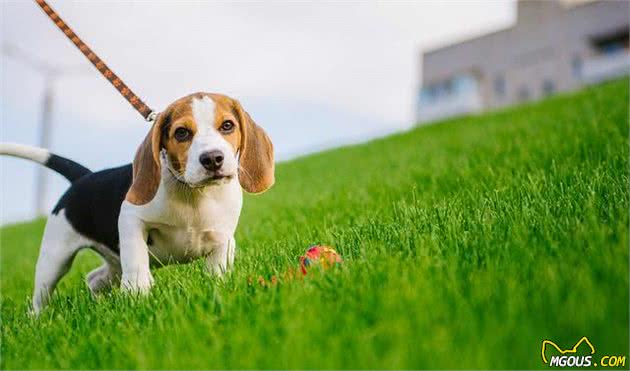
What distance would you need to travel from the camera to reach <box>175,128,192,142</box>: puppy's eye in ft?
11.3

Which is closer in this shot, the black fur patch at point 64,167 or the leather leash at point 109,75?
the leather leash at point 109,75

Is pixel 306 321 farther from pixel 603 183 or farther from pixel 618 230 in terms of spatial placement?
pixel 603 183

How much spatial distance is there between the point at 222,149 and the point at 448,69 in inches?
2493

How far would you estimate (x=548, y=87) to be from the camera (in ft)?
178

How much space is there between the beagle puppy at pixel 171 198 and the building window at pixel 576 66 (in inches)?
2106

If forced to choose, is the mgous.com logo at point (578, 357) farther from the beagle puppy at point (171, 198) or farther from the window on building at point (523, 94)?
the window on building at point (523, 94)

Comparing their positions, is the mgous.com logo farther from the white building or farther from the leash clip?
the white building

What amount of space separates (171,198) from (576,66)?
181ft

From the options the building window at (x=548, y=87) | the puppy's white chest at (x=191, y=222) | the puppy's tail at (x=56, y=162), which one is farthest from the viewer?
the building window at (x=548, y=87)

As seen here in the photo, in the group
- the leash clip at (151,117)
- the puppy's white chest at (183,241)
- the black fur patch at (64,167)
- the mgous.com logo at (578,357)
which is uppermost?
the leash clip at (151,117)

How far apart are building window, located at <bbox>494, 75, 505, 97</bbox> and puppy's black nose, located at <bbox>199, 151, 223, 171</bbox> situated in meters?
58.7

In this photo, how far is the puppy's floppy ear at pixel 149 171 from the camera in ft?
11.7

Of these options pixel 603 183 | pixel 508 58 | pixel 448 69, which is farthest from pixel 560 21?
pixel 603 183

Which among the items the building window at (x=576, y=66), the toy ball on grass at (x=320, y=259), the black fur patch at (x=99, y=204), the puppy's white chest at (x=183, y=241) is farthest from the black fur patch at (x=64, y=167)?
the building window at (x=576, y=66)
